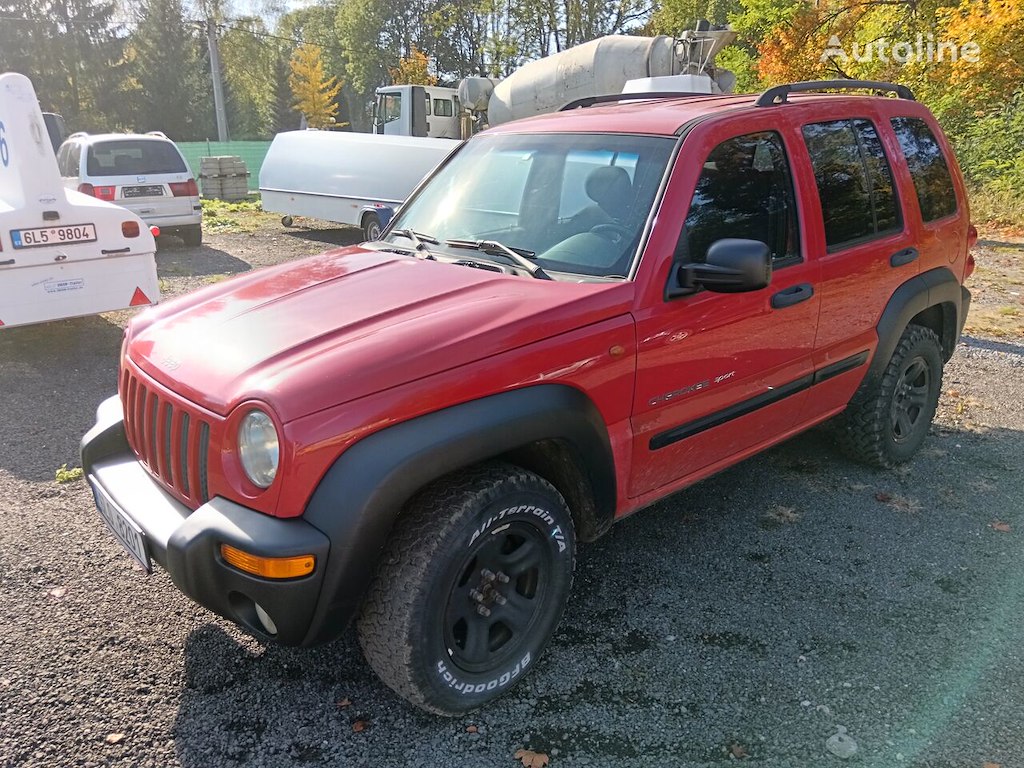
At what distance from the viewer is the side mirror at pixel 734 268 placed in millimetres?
2738

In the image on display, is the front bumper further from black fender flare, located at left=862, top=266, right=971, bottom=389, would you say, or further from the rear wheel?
the rear wheel

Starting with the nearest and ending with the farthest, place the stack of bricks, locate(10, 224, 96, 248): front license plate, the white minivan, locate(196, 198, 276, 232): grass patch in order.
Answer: locate(10, 224, 96, 248): front license plate → the white minivan → locate(196, 198, 276, 232): grass patch → the stack of bricks

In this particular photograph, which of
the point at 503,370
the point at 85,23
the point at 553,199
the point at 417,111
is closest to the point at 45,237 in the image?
the point at 553,199

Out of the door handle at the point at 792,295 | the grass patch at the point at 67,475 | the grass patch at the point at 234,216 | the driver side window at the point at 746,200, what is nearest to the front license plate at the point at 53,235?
the grass patch at the point at 67,475

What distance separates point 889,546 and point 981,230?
12353 millimetres

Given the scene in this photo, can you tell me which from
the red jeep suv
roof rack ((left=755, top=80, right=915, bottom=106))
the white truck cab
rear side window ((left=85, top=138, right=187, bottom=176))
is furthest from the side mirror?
the white truck cab

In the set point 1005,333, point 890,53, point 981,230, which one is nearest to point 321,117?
point 890,53

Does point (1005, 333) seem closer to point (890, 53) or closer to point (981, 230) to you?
point (981, 230)

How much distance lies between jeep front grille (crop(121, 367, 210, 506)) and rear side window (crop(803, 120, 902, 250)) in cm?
283

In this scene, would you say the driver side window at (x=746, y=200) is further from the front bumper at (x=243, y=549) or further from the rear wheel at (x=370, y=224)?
the rear wheel at (x=370, y=224)

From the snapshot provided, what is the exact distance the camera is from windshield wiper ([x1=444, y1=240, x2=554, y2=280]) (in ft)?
9.76

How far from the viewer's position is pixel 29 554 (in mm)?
3586

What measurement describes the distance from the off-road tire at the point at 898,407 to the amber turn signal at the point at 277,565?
3.16m

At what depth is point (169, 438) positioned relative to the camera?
259cm
